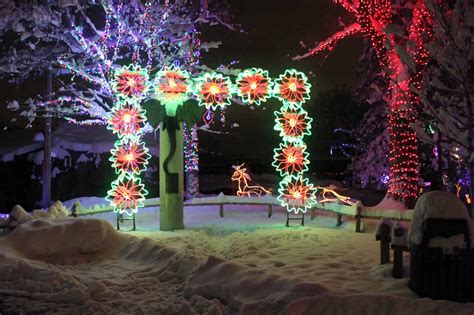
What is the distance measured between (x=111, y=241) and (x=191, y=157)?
428 inches

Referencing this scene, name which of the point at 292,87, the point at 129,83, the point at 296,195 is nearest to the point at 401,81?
the point at 292,87

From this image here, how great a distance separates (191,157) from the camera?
20.8 m

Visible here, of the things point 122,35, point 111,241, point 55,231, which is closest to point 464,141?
point 111,241

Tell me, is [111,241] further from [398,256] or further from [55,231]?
[398,256]

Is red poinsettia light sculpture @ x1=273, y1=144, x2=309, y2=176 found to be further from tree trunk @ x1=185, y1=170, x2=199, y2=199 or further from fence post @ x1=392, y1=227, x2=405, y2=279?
tree trunk @ x1=185, y1=170, x2=199, y2=199

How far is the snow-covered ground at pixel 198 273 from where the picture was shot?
18.9 feet

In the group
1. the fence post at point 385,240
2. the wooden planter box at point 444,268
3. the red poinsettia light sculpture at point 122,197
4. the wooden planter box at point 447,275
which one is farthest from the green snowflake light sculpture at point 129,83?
the wooden planter box at point 447,275

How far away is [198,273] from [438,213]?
3436mm

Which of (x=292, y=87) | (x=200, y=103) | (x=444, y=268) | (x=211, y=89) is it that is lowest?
(x=444, y=268)

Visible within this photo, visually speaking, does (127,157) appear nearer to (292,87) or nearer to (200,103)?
(200,103)

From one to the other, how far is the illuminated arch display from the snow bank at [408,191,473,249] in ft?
22.5

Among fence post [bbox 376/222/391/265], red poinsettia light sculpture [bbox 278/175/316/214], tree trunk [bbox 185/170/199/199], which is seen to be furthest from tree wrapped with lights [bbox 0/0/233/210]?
fence post [bbox 376/222/391/265]

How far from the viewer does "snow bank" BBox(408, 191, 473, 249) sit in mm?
6059

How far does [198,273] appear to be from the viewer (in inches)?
285
